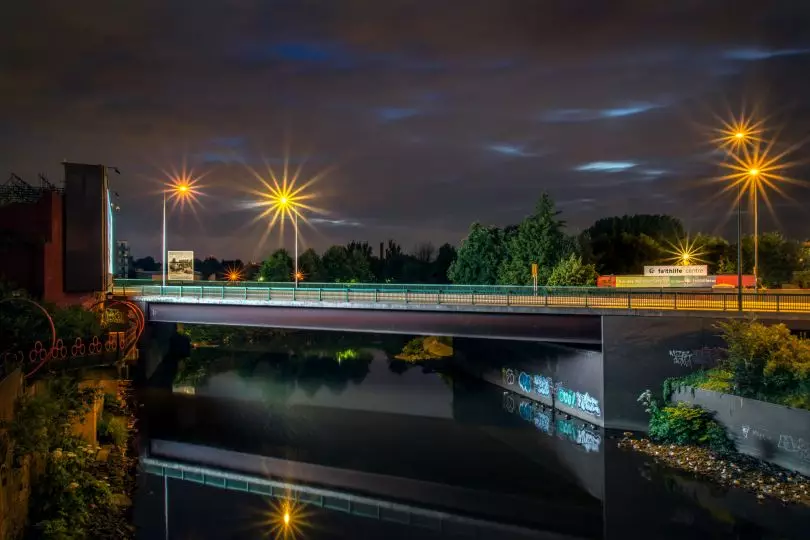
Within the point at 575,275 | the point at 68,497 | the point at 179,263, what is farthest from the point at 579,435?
the point at 179,263

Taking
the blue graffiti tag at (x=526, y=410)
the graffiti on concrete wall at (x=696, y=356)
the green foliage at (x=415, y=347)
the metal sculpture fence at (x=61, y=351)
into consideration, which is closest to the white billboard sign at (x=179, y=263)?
the metal sculpture fence at (x=61, y=351)

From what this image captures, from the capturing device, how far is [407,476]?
24688mm

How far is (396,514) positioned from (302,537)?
3.52 meters

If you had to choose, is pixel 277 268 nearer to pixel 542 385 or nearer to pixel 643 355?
pixel 542 385

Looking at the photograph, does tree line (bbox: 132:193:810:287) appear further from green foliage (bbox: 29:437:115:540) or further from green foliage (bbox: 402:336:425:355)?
green foliage (bbox: 29:437:115:540)

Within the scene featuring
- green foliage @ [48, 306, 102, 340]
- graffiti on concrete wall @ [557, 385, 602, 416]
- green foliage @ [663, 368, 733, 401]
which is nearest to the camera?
green foliage @ [48, 306, 102, 340]

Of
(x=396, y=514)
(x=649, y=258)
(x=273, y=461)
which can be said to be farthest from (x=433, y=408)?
(x=649, y=258)

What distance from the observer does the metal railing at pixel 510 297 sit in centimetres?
2820

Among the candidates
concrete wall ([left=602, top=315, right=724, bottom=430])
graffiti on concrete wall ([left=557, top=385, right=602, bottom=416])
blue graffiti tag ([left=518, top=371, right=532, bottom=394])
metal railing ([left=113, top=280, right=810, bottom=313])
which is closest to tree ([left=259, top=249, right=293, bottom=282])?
metal railing ([left=113, top=280, right=810, bottom=313])

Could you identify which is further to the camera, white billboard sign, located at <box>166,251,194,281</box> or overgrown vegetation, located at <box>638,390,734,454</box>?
white billboard sign, located at <box>166,251,194,281</box>

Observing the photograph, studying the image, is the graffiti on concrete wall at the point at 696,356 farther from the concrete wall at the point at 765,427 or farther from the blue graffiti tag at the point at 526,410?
the blue graffiti tag at the point at 526,410

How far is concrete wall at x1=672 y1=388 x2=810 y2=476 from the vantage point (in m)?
20.9

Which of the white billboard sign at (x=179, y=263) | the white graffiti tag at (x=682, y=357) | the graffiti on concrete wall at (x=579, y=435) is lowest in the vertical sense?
the graffiti on concrete wall at (x=579, y=435)

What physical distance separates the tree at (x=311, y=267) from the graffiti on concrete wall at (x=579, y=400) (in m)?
65.3
